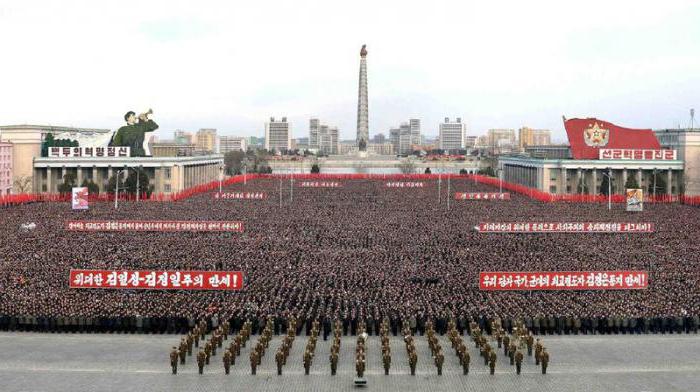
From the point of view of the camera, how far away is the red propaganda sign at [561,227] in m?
49.8

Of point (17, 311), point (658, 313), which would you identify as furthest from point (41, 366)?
point (658, 313)

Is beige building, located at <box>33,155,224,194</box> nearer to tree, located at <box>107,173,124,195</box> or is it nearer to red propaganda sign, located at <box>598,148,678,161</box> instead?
tree, located at <box>107,173,124,195</box>

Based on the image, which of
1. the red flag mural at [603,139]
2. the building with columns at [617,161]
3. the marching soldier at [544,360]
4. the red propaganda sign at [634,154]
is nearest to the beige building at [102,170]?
the building with columns at [617,161]

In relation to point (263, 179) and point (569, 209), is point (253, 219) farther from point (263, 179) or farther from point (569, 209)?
point (263, 179)

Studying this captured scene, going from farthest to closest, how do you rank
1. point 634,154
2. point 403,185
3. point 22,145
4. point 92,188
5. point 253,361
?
point 403,185 < point 22,145 < point 634,154 < point 92,188 < point 253,361

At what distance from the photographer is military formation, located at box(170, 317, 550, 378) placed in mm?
24484

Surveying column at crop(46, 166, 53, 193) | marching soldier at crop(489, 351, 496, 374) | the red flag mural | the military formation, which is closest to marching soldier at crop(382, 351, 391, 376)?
the military formation

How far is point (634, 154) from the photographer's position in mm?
91938

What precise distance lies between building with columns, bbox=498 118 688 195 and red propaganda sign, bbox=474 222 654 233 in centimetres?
3989

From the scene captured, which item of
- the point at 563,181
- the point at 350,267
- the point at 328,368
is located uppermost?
the point at 563,181

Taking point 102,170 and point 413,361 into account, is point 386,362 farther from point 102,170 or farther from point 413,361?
point 102,170

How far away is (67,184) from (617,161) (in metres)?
62.1

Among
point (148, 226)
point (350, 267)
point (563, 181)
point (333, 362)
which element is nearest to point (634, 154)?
point (563, 181)

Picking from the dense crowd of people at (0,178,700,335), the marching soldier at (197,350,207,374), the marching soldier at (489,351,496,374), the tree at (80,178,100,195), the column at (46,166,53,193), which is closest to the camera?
the marching soldier at (197,350,207,374)
